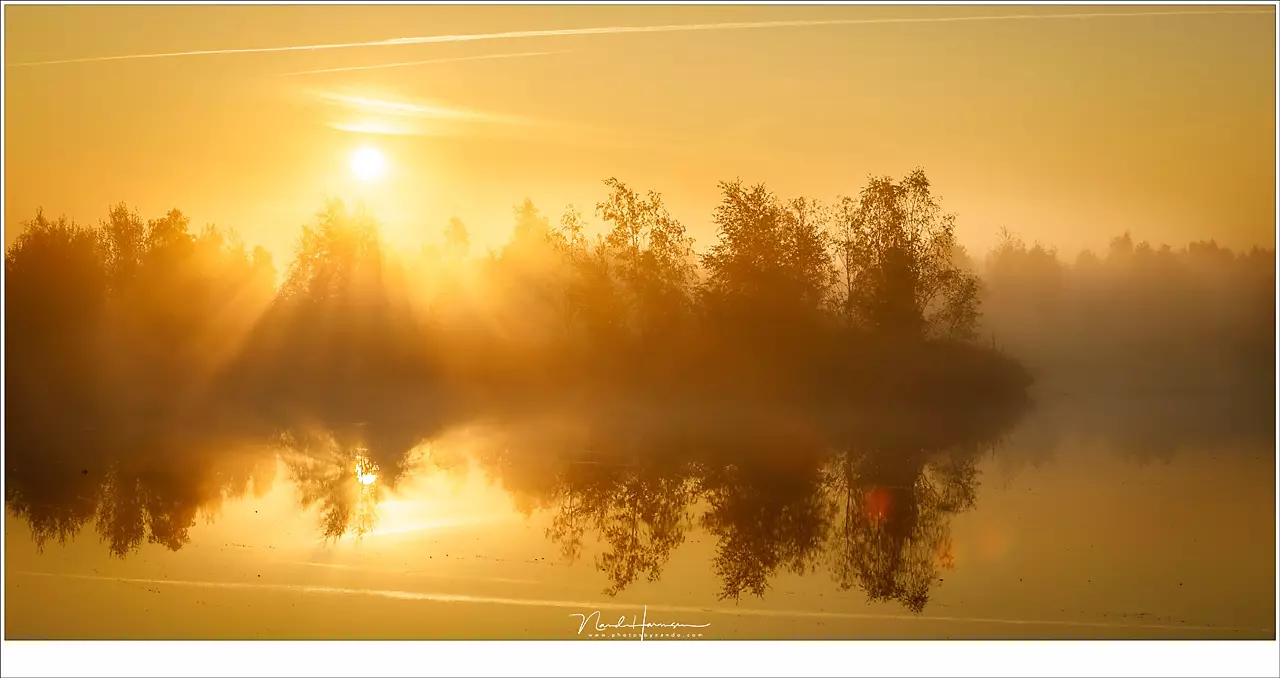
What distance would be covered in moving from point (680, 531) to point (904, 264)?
12.4 ft

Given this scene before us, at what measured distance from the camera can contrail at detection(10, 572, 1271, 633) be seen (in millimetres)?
5980

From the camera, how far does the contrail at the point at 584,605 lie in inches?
235

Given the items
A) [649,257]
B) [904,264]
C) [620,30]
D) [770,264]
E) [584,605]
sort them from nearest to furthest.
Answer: [584,605] → [620,30] → [904,264] → [649,257] → [770,264]

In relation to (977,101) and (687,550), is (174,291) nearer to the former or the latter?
(687,550)

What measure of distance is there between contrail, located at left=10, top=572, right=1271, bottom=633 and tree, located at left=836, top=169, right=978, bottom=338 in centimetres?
328

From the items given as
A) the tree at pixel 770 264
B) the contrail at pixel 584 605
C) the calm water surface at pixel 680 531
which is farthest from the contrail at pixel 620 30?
the contrail at pixel 584 605

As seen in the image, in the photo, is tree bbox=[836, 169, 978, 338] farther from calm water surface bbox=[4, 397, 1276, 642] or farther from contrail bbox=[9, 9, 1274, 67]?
contrail bbox=[9, 9, 1274, 67]

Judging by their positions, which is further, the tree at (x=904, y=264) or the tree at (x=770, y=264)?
the tree at (x=770, y=264)

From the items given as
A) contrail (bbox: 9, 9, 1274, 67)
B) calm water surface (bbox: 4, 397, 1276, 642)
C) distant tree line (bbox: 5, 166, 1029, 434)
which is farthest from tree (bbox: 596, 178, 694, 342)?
contrail (bbox: 9, 9, 1274, 67)

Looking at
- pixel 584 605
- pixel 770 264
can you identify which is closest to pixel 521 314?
pixel 770 264

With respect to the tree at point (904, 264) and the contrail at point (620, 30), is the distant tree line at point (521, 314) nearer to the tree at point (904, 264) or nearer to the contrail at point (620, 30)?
the tree at point (904, 264)

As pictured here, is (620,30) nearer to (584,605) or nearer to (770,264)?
(770,264)

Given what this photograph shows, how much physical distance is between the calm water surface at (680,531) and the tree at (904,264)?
1.04 metres

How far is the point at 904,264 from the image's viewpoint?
9211 millimetres
